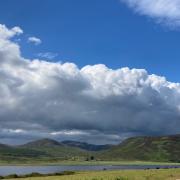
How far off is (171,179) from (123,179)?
9715 millimetres

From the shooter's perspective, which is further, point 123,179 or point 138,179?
point 138,179

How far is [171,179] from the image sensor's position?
64562 mm

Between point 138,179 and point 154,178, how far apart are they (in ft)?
18.1

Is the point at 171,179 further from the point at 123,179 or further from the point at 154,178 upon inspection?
the point at 123,179

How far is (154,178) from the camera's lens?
67.8m

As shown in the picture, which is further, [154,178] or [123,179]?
[154,178]

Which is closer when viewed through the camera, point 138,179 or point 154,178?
point 138,179

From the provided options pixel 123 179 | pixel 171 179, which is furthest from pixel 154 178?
pixel 123 179

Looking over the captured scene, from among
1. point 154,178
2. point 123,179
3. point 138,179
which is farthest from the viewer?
point 154,178

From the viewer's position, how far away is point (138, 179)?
6334 centimetres

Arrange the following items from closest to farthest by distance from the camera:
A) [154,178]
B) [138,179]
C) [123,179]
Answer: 1. [123,179]
2. [138,179]
3. [154,178]

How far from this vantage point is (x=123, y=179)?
59.4 m

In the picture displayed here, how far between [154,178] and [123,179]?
1039cm

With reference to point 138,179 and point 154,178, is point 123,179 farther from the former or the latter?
point 154,178
